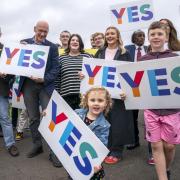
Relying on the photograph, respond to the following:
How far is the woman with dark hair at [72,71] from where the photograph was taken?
5.34m

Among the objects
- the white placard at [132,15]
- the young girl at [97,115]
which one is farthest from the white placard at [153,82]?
Answer: the white placard at [132,15]

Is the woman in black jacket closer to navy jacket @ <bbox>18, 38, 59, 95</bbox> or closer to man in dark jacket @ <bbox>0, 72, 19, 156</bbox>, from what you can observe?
navy jacket @ <bbox>18, 38, 59, 95</bbox>

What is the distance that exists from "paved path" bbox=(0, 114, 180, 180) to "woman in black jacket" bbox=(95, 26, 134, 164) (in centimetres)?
26

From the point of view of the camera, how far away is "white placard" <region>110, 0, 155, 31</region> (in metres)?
6.85

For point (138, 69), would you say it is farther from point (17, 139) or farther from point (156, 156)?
point (17, 139)

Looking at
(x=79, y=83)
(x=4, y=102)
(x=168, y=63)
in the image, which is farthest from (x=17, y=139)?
(x=168, y=63)

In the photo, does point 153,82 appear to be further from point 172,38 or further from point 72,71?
→ point 72,71

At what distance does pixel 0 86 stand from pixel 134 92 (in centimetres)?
235

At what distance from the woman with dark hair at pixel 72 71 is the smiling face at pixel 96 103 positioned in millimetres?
1772

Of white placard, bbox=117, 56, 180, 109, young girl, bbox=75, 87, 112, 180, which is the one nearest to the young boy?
white placard, bbox=117, 56, 180, 109

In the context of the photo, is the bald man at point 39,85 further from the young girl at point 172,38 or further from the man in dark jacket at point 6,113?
the young girl at point 172,38

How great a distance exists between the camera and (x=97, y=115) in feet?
11.7

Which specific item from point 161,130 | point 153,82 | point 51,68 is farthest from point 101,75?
point 161,130

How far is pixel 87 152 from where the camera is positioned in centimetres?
334
